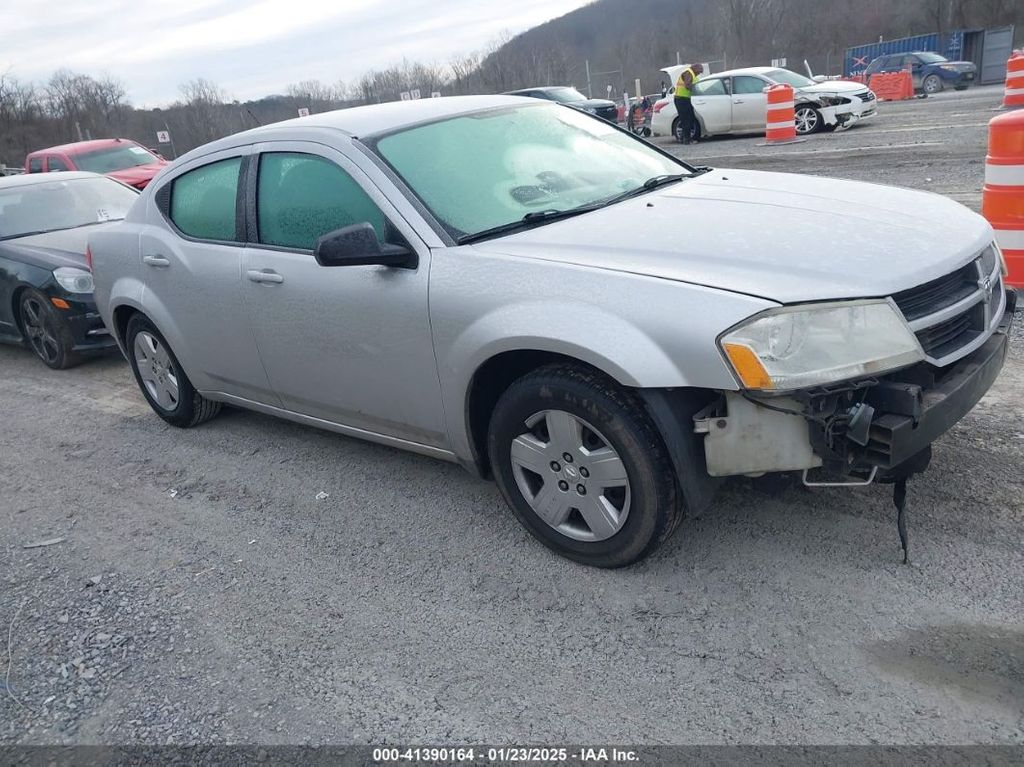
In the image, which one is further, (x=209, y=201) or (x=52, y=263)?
(x=52, y=263)

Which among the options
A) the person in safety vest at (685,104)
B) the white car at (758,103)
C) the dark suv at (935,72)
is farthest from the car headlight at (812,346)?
the dark suv at (935,72)

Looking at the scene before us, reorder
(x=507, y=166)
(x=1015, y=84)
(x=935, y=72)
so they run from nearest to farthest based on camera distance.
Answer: (x=507, y=166), (x=1015, y=84), (x=935, y=72)

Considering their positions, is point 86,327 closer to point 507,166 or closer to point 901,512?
point 507,166

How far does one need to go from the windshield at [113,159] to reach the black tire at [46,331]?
29.4ft

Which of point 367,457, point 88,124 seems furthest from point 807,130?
point 88,124

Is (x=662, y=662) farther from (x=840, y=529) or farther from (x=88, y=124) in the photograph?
(x=88, y=124)

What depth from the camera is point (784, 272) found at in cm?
276

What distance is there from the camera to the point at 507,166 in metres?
3.79

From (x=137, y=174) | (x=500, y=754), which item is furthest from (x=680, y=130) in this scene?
(x=500, y=754)

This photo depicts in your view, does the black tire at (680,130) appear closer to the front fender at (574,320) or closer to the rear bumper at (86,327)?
the rear bumper at (86,327)

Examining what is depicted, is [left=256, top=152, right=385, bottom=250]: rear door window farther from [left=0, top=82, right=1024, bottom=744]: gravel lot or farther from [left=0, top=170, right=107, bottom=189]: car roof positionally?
[left=0, top=170, right=107, bottom=189]: car roof

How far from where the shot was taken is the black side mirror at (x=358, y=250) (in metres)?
3.30

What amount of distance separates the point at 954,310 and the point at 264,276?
9.66ft

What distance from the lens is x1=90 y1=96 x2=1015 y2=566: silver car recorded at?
8.79 feet
